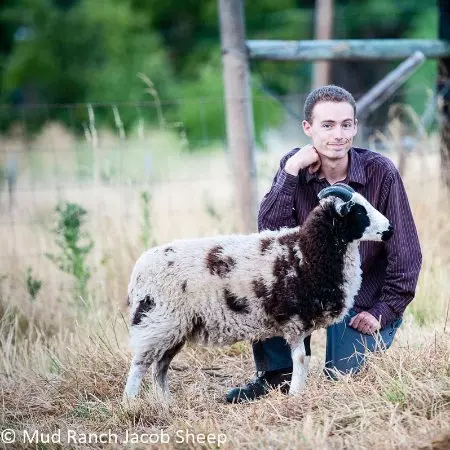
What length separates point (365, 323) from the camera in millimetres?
4398

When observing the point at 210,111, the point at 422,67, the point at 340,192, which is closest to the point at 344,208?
the point at 340,192

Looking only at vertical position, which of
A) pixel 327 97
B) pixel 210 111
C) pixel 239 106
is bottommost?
pixel 327 97

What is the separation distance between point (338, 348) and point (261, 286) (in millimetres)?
712

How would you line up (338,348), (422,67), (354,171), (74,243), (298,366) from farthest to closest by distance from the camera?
(422,67) < (74,243) < (338,348) < (354,171) < (298,366)

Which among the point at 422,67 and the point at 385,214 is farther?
the point at 422,67

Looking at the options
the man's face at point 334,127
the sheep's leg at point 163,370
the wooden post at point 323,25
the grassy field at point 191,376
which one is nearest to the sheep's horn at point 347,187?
the man's face at point 334,127

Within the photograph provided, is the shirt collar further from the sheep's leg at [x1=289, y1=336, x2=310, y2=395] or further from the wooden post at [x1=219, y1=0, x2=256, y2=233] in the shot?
the wooden post at [x1=219, y1=0, x2=256, y2=233]

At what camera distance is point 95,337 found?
198 inches

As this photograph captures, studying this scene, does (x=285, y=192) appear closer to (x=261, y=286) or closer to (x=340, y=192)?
(x=340, y=192)

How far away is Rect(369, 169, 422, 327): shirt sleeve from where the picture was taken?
14.3ft

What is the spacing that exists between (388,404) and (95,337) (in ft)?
6.68

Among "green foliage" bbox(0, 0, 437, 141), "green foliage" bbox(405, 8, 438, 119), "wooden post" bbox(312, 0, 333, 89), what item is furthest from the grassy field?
"green foliage" bbox(405, 8, 438, 119)

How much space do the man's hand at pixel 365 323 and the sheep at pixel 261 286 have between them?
0.89ft

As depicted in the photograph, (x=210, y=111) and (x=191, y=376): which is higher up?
(x=210, y=111)
